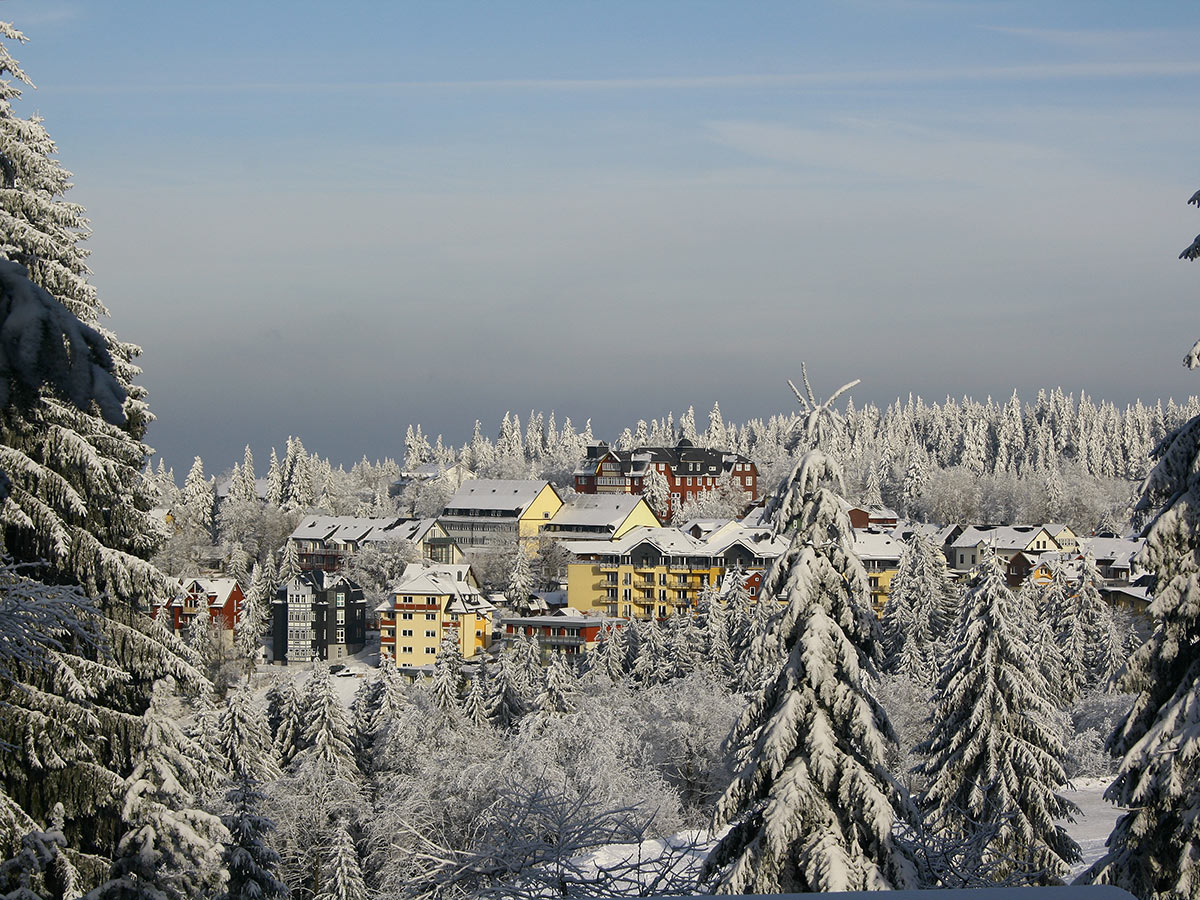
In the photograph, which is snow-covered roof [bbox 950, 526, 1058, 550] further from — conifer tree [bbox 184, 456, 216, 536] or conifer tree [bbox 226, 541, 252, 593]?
conifer tree [bbox 184, 456, 216, 536]

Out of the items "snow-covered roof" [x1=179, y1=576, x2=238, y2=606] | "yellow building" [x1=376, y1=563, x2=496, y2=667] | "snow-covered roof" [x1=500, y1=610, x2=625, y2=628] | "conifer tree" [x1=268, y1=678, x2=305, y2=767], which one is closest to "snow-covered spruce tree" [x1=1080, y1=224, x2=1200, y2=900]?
"conifer tree" [x1=268, y1=678, x2=305, y2=767]

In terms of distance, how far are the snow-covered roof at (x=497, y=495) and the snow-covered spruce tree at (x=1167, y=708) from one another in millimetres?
101819

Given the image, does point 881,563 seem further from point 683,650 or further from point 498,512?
point 498,512

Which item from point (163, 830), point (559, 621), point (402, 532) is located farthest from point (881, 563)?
point (163, 830)

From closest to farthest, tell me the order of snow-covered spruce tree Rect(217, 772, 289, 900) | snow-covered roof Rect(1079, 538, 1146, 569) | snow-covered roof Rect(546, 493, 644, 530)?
snow-covered spruce tree Rect(217, 772, 289, 900) < snow-covered roof Rect(1079, 538, 1146, 569) < snow-covered roof Rect(546, 493, 644, 530)

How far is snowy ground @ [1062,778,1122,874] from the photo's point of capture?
2680 cm

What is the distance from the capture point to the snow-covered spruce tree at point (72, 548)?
1158cm

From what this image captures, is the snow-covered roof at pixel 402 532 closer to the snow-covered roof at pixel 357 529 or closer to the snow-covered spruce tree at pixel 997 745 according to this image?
the snow-covered roof at pixel 357 529

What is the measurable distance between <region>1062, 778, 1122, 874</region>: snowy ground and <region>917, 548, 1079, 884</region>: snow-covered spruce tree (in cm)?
152

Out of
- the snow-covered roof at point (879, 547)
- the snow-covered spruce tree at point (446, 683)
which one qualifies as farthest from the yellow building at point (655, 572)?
the snow-covered spruce tree at point (446, 683)

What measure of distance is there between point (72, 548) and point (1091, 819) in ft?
97.0

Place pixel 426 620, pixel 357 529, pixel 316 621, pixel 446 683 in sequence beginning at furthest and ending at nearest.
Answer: pixel 357 529, pixel 316 621, pixel 426 620, pixel 446 683

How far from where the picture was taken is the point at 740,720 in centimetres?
1430

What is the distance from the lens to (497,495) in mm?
116750
